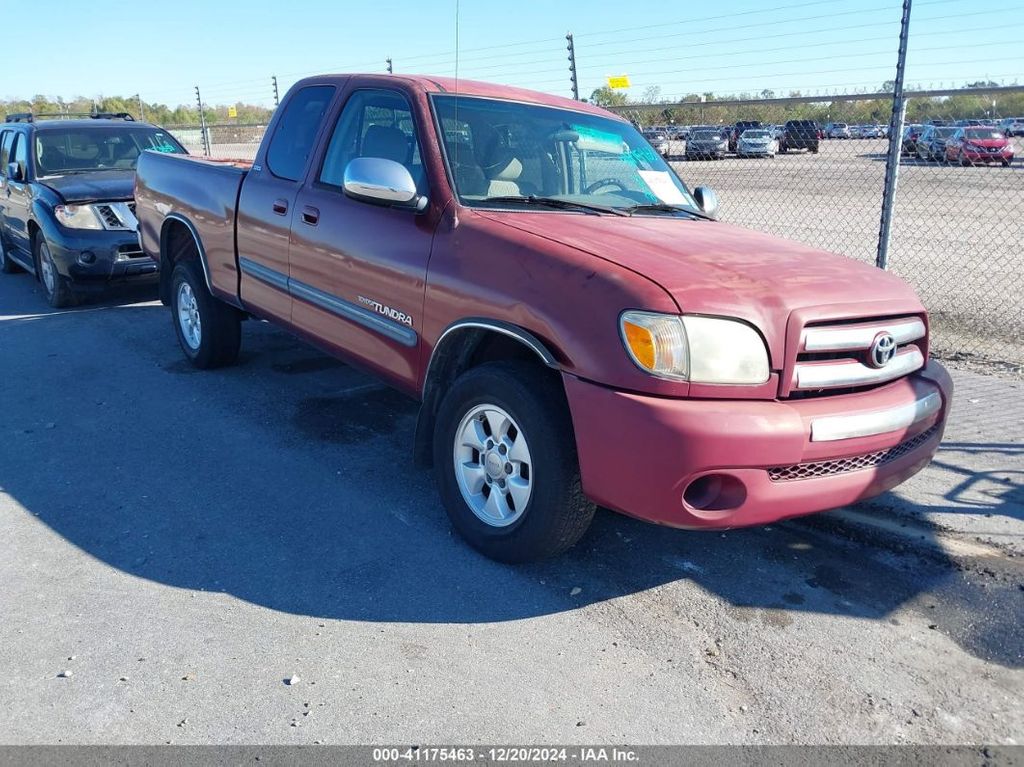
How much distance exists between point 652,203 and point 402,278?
1448 mm

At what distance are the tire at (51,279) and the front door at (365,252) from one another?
486 cm

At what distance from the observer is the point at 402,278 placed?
4039 mm

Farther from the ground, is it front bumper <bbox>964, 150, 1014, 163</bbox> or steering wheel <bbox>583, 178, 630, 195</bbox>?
front bumper <bbox>964, 150, 1014, 163</bbox>

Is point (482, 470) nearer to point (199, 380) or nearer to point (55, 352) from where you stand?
point (199, 380)

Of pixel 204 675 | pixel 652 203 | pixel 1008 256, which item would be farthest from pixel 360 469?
pixel 1008 256

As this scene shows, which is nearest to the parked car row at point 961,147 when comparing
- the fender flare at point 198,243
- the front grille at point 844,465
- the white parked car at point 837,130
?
the white parked car at point 837,130

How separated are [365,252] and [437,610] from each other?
1.87m

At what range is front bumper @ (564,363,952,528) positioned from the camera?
2.95 meters

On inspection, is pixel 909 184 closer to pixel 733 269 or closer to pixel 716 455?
pixel 733 269

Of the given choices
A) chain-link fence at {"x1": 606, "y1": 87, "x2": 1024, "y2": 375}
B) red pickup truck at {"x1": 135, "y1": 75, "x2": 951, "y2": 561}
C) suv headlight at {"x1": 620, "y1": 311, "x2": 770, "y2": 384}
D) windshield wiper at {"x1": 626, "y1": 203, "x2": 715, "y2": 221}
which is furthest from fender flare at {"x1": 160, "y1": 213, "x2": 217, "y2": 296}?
chain-link fence at {"x1": 606, "y1": 87, "x2": 1024, "y2": 375}

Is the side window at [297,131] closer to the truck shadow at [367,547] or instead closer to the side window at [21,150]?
the truck shadow at [367,547]

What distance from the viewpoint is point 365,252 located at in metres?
4.28

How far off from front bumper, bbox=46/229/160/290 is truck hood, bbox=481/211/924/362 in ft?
19.2

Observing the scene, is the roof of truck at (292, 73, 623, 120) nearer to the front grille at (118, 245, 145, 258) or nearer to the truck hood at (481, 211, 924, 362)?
the truck hood at (481, 211, 924, 362)
